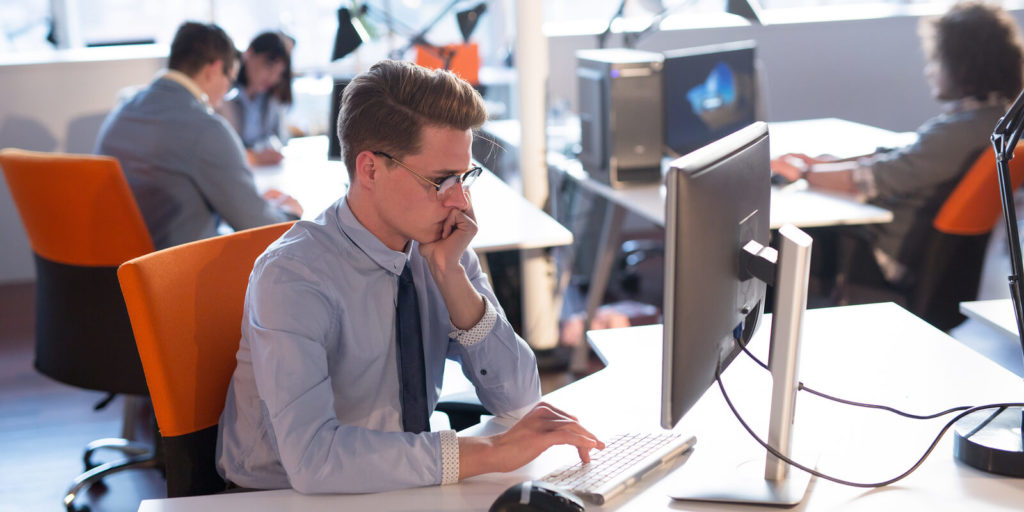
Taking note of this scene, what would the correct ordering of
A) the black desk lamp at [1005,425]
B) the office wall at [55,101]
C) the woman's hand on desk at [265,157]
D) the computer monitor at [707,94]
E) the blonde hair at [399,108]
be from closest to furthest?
1. the black desk lamp at [1005,425]
2. the blonde hair at [399,108]
3. the computer monitor at [707,94]
4. the woman's hand on desk at [265,157]
5. the office wall at [55,101]

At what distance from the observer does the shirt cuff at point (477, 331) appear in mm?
1473

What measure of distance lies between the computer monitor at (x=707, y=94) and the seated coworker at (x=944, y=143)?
54 cm

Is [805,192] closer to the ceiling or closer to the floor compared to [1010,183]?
closer to the floor

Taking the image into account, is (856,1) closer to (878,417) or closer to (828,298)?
(828,298)

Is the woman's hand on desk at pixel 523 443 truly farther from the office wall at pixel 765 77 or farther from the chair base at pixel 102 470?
the office wall at pixel 765 77

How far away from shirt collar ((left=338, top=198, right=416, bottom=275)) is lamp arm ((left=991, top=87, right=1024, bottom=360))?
2.65ft

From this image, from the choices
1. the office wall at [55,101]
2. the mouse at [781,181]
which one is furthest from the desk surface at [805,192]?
the office wall at [55,101]

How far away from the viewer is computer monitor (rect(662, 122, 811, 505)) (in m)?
0.99

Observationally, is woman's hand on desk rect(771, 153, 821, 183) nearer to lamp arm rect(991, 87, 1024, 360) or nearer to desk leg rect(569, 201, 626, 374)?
desk leg rect(569, 201, 626, 374)

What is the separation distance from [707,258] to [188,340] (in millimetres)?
788

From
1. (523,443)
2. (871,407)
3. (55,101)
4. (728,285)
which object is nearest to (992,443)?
(871,407)

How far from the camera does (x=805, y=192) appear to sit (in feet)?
9.54

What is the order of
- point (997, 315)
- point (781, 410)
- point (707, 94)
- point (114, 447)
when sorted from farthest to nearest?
1. point (707, 94)
2. point (114, 447)
3. point (997, 315)
4. point (781, 410)

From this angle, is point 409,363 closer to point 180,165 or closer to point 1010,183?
point 1010,183
